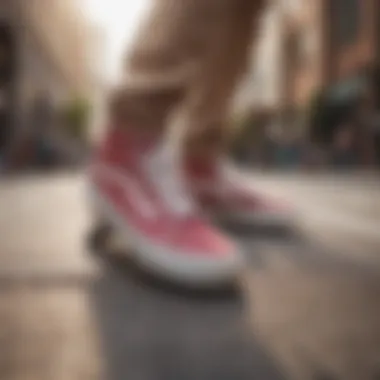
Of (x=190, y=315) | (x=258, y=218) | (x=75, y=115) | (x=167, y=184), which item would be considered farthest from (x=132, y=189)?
(x=75, y=115)

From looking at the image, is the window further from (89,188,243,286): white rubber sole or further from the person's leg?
(89,188,243,286): white rubber sole

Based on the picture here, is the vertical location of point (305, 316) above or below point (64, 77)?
below

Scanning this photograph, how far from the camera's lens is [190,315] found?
0.50 meters

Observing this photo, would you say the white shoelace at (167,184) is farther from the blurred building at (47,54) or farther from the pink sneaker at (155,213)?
the blurred building at (47,54)

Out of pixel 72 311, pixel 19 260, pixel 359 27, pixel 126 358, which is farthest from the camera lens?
pixel 359 27

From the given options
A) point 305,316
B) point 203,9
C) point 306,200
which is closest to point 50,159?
point 306,200

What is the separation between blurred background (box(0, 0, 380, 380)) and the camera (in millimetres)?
414

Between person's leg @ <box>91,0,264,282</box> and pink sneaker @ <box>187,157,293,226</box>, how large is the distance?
19 centimetres

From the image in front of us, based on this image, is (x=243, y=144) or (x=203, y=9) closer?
(x=203, y=9)

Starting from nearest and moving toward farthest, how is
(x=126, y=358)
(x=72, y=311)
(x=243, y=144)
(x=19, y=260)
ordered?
(x=126, y=358) < (x=72, y=311) < (x=19, y=260) < (x=243, y=144)

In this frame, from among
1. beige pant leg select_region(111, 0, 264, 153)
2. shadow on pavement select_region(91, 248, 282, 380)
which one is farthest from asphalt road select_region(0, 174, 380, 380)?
beige pant leg select_region(111, 0, 264, 153)

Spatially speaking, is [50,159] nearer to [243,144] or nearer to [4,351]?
[243,144]

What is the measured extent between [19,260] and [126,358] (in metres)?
0.31

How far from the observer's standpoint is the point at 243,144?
39.8 inches
